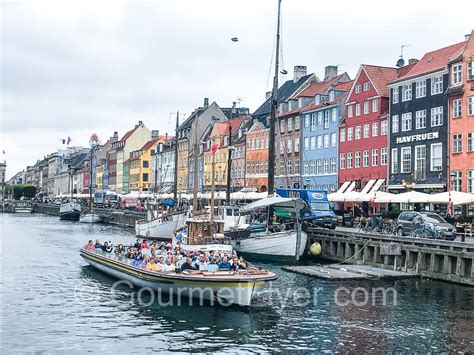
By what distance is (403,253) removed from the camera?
128 feet

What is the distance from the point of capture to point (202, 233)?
147 feet

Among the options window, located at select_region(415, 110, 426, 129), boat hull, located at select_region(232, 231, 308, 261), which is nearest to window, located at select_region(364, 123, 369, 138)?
window, located at select_region(415, 110, 426, 129)

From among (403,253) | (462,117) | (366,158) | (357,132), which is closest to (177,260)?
(403,253)

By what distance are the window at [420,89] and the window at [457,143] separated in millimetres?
5909

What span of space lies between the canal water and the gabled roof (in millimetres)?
57993

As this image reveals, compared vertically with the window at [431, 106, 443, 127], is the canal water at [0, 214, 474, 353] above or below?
below

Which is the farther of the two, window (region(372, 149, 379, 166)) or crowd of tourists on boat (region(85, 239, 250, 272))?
window (region(372, 149, 379, 166))

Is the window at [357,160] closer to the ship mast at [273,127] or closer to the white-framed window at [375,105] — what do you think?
the white-framed window at [375,105]

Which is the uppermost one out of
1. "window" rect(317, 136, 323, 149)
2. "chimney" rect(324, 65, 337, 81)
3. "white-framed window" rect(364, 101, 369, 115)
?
"chimney" rect(324, 65, 337, 81)

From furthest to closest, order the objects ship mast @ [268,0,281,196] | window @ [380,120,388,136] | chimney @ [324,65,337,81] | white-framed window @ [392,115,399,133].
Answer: chimney @ [324,65,337,81] < window @ [380,120,388,136] < white-framed window @ [392,115,399,133] < ship mast @ [268,0,281,196]

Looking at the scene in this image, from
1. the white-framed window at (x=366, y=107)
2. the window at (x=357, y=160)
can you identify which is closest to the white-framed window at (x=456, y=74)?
the white-framed window at (x=366, y=107)

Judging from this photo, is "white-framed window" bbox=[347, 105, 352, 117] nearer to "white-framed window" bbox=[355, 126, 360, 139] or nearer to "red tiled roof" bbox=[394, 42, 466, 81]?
"white-framed window" bbox=[355, 126, 360, 139]

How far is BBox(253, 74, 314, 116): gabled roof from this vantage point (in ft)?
301

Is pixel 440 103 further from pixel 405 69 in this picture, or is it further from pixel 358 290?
pixel 358 290
